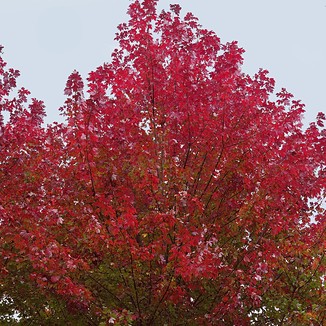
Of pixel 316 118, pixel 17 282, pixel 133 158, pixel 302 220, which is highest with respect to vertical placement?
pixel 316 118

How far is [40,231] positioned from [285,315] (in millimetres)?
4992

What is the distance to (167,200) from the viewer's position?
Result: 27.6 ft

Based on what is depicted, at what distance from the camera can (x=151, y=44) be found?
9688 mm

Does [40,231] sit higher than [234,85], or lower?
lower

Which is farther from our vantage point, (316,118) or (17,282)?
(316,118)

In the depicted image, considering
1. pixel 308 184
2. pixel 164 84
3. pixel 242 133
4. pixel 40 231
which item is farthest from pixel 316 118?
pixel 40 231

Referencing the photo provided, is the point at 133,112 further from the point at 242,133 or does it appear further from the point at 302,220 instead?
the point at 302,220

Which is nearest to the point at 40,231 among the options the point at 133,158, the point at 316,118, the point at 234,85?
the point at 133,158

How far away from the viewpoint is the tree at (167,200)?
798 centimetres

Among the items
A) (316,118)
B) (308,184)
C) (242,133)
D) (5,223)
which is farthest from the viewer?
(316,118)

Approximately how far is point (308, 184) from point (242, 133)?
1.87 m

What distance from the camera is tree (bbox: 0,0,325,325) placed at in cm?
798

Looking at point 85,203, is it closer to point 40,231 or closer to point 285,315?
point 40,231

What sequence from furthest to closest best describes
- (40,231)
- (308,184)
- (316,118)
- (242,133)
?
1. (316,118)
2. (308,184)
3. (242,133)
4. (40,231)
